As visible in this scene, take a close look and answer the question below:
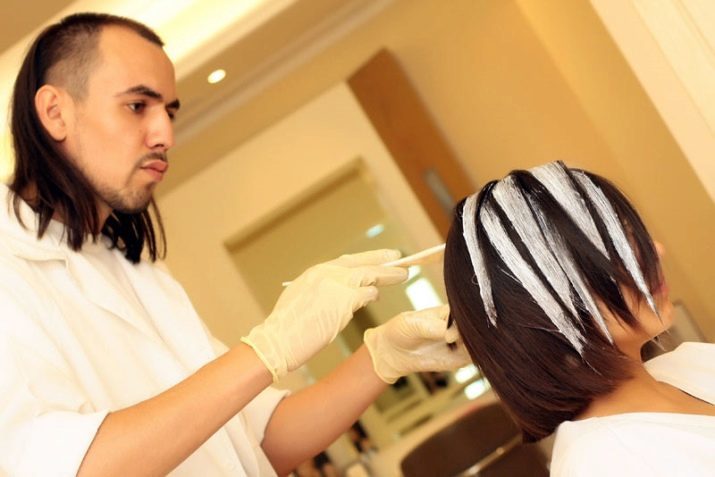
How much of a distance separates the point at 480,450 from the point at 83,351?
6.42ft

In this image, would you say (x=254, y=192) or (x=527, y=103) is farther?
(x=254, y=192)

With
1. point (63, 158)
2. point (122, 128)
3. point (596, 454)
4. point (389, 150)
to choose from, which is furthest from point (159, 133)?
point (389, 150)

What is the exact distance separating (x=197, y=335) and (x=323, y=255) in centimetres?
257

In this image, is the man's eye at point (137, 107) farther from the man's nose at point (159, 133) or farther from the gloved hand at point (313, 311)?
the gloved hand at point (313, 311)

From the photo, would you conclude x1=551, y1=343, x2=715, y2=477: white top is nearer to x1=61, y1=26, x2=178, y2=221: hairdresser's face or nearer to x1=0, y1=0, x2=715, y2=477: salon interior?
x1=61, y1=26, x2=178, y2=221: hairdresser's face

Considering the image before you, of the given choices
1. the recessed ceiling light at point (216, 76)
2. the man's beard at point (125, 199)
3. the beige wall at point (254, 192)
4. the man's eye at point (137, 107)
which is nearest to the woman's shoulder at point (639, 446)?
the man's beard at point (125, 199)

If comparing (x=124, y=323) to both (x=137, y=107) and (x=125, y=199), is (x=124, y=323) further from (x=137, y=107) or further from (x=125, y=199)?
(x=137, y=107)

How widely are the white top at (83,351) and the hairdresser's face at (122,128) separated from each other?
14cm

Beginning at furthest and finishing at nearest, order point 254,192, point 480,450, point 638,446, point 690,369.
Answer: point 254,192 < point 480,450 < point 690,369 < point 638,446

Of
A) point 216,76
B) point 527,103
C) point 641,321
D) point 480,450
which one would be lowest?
point 480,450

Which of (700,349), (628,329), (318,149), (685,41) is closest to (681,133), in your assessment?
(685,41)

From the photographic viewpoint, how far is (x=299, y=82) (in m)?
4.15

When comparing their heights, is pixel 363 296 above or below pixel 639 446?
above

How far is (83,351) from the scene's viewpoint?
151 cm
